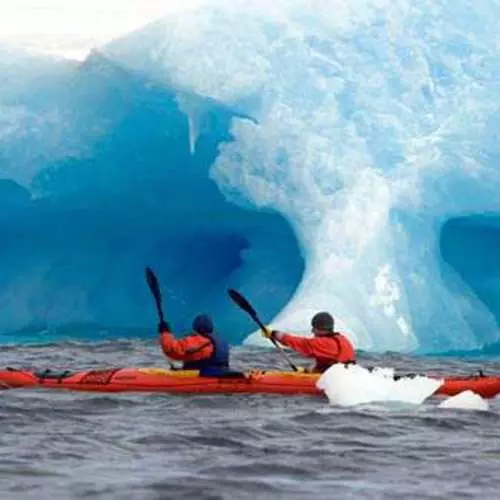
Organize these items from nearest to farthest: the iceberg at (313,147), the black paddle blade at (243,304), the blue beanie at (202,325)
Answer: the blue beanie at (202,325), the black paddle blade at (243,304), the iceberg at (313,147)

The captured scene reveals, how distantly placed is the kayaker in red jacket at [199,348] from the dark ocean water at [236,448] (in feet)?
1.33

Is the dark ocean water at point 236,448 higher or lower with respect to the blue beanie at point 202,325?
lower

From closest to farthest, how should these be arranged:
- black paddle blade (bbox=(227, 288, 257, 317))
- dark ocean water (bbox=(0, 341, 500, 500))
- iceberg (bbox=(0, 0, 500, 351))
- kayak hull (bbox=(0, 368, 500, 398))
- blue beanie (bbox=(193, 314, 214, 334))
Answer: dark ocean water (bbox=(0, 341, 500, 500)), kayak hull (bbox=(0, 368, 500, 398)), blue beanie (bbox=(193, 314, 214, 334)), black paddle blade (bbox=(227, 288, 257, 317)), iceberg (bbox=(0, 0, 500, 351))

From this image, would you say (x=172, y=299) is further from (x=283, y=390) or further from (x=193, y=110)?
(x=283, y=390)

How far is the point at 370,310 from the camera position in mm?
14672

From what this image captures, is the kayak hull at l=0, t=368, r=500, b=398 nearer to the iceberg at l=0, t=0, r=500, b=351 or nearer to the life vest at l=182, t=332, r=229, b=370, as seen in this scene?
the life vest at l=182, t=332, r=229, b=370

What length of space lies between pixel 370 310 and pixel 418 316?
2.26 ft

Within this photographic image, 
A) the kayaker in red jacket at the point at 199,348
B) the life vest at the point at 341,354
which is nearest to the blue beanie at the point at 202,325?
the kayaker in red jacket at the point at 199,348

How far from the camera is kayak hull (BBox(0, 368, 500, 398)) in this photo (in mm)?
10266

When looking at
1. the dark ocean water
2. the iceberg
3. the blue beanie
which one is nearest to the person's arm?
the dark ocean water

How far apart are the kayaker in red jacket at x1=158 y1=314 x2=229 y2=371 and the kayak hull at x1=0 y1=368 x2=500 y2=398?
0.34 ft

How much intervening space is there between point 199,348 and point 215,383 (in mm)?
309

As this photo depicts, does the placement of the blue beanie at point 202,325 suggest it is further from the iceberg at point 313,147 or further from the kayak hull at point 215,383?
the iceberg at point 313,147

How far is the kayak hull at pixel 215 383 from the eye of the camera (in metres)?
10.3
